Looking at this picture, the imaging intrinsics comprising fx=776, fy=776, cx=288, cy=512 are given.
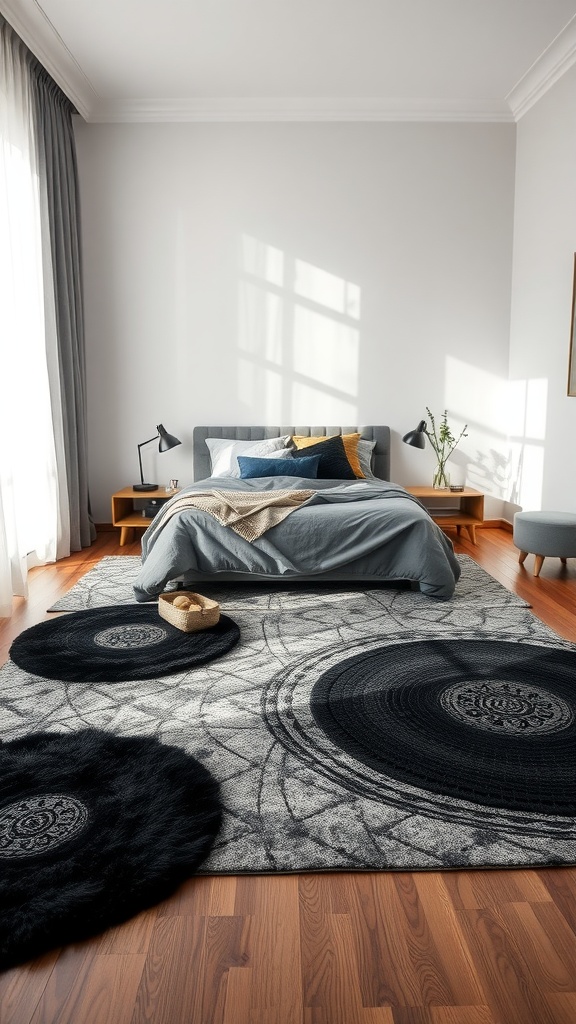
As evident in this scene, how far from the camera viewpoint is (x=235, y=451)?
230 inches

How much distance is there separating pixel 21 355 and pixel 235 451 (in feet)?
5.52

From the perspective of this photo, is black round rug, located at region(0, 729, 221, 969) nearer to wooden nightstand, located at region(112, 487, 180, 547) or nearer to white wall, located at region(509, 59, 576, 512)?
wooden nightstand, located at region(112, 487, 180, 547)

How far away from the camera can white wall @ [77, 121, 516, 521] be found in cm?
607

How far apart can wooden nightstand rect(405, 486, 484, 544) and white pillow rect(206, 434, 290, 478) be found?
1.09 meters

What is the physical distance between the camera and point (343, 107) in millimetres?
5902

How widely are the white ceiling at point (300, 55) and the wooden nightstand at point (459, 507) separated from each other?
2.90 metres

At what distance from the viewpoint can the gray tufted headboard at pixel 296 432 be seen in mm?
6199

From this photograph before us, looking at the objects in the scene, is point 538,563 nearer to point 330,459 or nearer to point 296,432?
point 330,459

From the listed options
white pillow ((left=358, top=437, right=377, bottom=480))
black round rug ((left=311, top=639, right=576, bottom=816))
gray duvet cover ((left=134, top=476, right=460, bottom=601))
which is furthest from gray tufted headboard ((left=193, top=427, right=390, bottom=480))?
black round rug ((left=311, top=639, right=576, bottom=816))

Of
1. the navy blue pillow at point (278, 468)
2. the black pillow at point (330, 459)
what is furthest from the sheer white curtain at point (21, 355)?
the black pillow at point (330, 459)

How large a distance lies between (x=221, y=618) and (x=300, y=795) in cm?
174

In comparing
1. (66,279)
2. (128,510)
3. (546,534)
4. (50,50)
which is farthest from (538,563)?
(50,50)

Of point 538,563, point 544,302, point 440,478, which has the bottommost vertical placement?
point 538,563

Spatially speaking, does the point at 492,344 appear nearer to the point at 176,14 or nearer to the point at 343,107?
the point at 343,107
